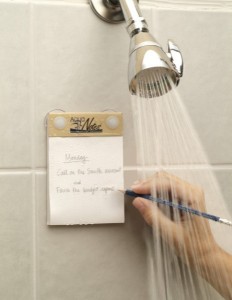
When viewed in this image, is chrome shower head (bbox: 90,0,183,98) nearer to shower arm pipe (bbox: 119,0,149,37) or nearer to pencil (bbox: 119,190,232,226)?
shower arm pipe (bbox: 119,0,149,37)

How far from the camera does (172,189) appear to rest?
542mm

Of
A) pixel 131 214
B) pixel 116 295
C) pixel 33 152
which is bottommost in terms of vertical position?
pixel 116 295

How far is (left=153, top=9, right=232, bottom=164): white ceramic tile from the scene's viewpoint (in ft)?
2.10

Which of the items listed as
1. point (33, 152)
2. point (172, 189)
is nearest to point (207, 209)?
point (172, 189)

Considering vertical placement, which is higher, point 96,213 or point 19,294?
point 96,213

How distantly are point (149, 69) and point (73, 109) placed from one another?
17cm

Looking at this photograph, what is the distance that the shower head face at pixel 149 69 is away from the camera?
48cm

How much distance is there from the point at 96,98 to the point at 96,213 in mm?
204

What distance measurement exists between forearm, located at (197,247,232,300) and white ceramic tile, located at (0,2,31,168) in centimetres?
34

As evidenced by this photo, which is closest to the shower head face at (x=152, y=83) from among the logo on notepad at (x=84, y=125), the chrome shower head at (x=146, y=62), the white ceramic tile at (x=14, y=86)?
the chrome shower head at (x=146, y=62)

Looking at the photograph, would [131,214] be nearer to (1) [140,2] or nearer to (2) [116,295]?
(2) [116,295]

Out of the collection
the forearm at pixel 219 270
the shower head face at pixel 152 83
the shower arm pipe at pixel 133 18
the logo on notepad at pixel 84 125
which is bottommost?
the forearm at pixel 219 270

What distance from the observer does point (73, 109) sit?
23.7 inches

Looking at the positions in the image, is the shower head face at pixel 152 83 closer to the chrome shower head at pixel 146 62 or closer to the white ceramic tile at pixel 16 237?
the chrome shower head at pixel 146 62
